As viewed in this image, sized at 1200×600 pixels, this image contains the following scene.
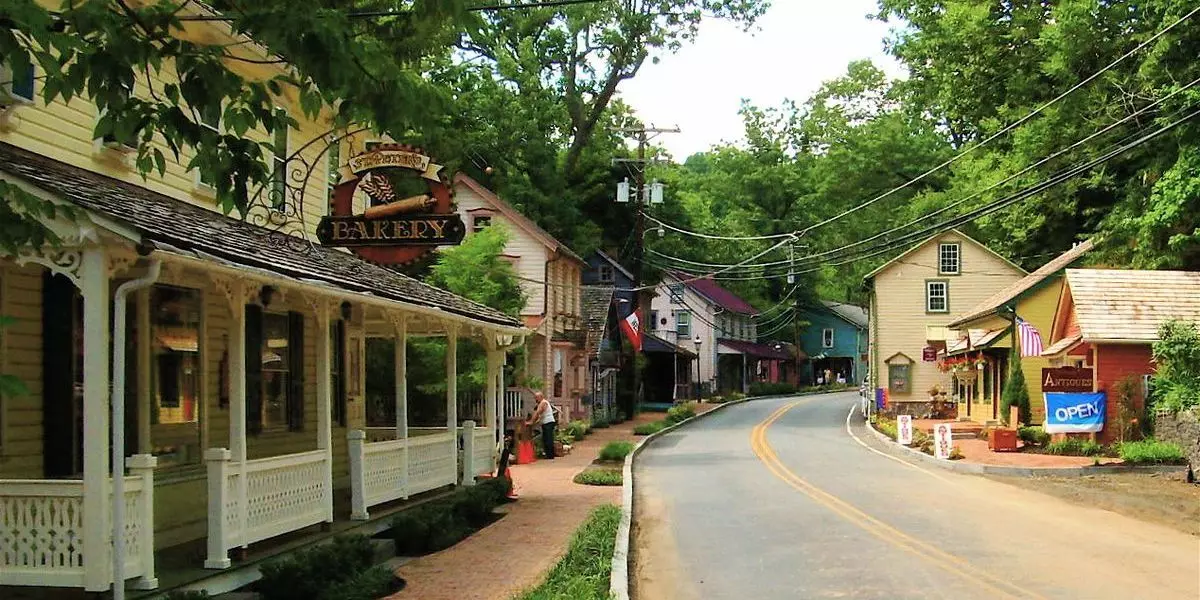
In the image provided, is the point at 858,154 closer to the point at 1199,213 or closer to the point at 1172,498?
the point at 1199,213

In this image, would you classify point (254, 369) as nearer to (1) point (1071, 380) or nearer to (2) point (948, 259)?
(1) point (1071, 380)

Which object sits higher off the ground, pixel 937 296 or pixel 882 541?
pixel 937 296

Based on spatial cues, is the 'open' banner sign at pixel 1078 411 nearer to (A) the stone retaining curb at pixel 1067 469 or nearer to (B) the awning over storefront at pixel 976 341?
(A) the stone retaining curb at pixel 1067 469

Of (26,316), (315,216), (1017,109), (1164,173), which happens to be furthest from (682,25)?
(26,316)

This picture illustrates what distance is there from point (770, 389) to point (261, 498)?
6904 cm

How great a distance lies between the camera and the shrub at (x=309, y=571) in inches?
384

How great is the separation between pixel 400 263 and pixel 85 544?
663 centimetres

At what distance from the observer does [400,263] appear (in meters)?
14.4

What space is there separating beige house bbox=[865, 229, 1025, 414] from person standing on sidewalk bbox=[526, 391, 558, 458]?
25.8m

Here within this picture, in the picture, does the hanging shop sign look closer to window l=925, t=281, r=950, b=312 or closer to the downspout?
the downspout

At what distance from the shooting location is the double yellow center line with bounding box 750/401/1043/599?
10.4 m

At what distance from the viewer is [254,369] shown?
48.7 ft

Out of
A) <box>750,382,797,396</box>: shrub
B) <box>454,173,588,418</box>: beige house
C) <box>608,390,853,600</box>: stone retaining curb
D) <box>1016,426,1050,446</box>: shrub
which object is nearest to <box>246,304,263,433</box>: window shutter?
<box>608,390,853,600</box>: stone retaining curb

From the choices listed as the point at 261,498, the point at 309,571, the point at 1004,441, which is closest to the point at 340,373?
the point at 261,498
